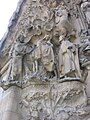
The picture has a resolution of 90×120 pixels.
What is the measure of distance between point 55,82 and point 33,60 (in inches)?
33.3

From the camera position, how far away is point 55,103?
429 centimetres

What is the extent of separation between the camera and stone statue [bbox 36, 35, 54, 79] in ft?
15.6

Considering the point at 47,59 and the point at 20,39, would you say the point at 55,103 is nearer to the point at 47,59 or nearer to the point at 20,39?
the point at 47,59

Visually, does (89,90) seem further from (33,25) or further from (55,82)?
(33,25)

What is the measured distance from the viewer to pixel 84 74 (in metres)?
4.54

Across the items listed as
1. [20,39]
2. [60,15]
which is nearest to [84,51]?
[60,15]

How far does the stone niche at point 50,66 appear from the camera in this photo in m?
4.25

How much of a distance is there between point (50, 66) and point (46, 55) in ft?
0.91

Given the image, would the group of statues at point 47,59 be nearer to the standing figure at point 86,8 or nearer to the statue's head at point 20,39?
the statue's head at point 20,39

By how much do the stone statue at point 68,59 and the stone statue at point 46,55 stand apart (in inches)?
8.3

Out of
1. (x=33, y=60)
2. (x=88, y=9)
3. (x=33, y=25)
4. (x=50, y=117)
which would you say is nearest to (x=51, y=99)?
(x=50, y=117)

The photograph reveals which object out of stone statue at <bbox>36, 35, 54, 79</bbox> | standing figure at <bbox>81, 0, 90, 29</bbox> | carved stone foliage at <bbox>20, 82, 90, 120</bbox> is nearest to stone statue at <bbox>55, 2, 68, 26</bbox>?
standing figure at <bbox>81, 0, 90, 29</bbox>

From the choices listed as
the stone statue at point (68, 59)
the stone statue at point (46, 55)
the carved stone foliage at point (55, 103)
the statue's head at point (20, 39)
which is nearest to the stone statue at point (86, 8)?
the stone statue at point (68, 59)

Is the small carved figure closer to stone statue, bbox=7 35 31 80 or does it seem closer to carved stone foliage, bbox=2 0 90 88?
carved stone foliage, bbox=2 0 90 88
